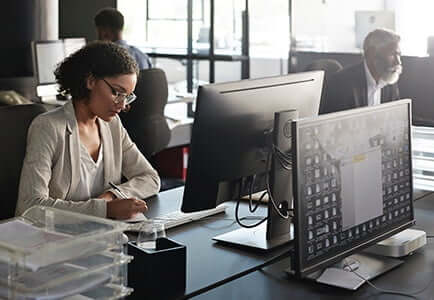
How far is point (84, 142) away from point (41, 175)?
0.24 meters

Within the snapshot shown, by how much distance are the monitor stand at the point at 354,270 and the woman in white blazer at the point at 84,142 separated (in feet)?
2.45

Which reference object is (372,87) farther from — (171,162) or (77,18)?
(77,18)

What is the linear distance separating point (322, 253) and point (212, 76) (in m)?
5.14

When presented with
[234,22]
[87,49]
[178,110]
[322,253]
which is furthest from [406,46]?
[322,253]

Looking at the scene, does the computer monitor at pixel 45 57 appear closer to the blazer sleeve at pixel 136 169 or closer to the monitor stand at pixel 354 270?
the blazer sleeve at pixel 136 169

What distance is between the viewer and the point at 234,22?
7.00m

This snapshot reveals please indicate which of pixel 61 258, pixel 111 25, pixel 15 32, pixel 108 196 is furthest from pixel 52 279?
pixel 15 32

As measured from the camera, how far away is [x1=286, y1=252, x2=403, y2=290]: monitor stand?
191 centimetres

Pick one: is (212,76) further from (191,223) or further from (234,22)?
(191,223)

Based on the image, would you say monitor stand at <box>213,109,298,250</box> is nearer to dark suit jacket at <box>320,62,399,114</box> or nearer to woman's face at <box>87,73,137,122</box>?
woman's face at <box>87,73,137,122</box>

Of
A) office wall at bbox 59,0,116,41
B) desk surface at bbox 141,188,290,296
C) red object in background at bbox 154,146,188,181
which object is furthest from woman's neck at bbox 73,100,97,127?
office wall at bbox 59,0,116,41

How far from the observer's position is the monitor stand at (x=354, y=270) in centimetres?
191

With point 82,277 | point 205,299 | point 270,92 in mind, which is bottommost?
point 205,299

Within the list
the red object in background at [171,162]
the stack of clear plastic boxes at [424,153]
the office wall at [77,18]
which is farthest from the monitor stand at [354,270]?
the office wall at [77,18]
